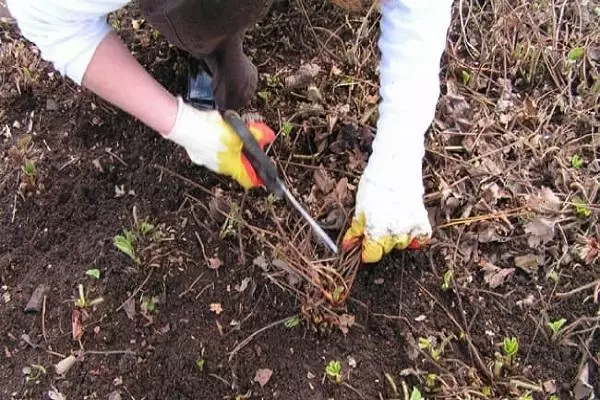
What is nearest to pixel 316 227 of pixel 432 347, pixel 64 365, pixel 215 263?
pixel 215 263

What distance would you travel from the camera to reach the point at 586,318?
178 cm

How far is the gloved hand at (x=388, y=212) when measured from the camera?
1.73 m

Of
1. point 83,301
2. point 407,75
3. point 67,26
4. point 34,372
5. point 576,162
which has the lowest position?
point 34,372

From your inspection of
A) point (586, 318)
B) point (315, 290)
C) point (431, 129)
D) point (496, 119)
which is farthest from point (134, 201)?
point (586, 318)

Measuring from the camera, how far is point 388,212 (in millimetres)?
1726

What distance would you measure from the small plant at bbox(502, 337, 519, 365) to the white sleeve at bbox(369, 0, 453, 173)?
450mm

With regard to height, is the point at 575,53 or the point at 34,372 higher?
the point at 575,53

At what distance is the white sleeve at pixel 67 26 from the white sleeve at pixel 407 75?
58cm

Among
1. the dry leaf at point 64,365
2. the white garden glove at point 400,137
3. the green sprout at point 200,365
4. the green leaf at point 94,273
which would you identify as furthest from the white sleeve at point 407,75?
the dry leaf at point 64,365

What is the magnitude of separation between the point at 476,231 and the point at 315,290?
450 mm

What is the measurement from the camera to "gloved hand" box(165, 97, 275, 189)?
68.9 inches

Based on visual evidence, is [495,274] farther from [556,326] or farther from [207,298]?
[207,298]

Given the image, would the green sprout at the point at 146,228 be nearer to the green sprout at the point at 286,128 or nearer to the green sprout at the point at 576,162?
the green sprout at the point at 286,128

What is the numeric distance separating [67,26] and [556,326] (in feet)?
4.17
